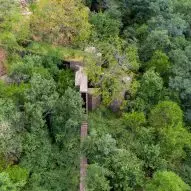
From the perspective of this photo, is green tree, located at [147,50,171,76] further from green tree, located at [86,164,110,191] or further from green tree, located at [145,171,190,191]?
green tree, located at [86,164,110,191]

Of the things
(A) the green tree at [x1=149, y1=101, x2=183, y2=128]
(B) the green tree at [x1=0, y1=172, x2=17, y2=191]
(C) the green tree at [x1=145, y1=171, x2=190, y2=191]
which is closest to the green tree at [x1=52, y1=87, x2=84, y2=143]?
(B) the green tree at [x1=0, y1=172, x2=17, y2=191]

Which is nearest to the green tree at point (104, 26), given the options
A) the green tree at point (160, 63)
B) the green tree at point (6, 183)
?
the green tree at point (160, 63)

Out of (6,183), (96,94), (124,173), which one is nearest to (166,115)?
(96,94)

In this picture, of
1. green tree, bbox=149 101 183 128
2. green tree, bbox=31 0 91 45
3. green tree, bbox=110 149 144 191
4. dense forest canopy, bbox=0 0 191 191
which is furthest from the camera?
green tree, bbox=31 0 91 45

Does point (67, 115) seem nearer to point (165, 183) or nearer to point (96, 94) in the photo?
point (96, 94)

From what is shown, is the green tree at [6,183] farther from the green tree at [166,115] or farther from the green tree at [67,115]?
the green tree at [166,115]

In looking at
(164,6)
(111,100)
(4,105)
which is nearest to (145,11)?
(164,6)
